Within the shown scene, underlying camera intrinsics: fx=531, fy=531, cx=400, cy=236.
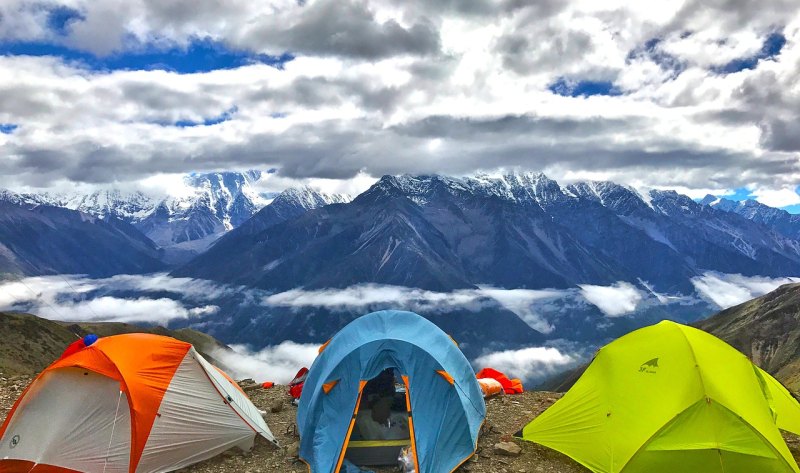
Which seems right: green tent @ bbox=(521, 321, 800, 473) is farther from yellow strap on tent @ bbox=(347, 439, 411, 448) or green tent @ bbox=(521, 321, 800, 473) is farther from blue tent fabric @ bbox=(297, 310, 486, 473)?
yellow strap on tent @ bbox=(347, 439, 411, 448)

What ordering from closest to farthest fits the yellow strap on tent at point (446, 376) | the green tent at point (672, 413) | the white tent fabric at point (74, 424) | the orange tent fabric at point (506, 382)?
the green tent at point (672, 413), the white tent fabric at point (74, 424), the yellow strap on tent at point (446, 376), the orange tent fabric at point (506, 382)

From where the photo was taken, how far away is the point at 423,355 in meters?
17.6

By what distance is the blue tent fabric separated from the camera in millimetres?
16234

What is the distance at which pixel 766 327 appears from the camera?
156500 mm

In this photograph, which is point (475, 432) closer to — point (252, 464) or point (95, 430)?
point (252, 464)

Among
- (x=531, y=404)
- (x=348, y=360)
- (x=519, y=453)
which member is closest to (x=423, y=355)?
(x=348, y=360)

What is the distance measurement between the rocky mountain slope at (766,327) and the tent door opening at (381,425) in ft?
450

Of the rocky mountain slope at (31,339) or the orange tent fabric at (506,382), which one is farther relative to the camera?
the rocky mountain slope at (31,339)

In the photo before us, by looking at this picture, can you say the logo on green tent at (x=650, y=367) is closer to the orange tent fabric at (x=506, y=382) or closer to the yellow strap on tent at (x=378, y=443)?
the yellow strap on tent at (x=378, y=443)

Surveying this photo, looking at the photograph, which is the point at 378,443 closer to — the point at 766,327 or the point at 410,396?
the point at 410,396

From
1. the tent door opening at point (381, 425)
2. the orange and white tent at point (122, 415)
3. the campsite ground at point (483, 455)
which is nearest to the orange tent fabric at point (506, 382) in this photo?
the campsite ground at point (483, 455)

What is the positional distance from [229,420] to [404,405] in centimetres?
603

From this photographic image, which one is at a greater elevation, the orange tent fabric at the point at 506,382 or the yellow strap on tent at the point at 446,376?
the yellow strap on tent at the point at 446,376

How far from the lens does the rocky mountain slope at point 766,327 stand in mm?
136750
